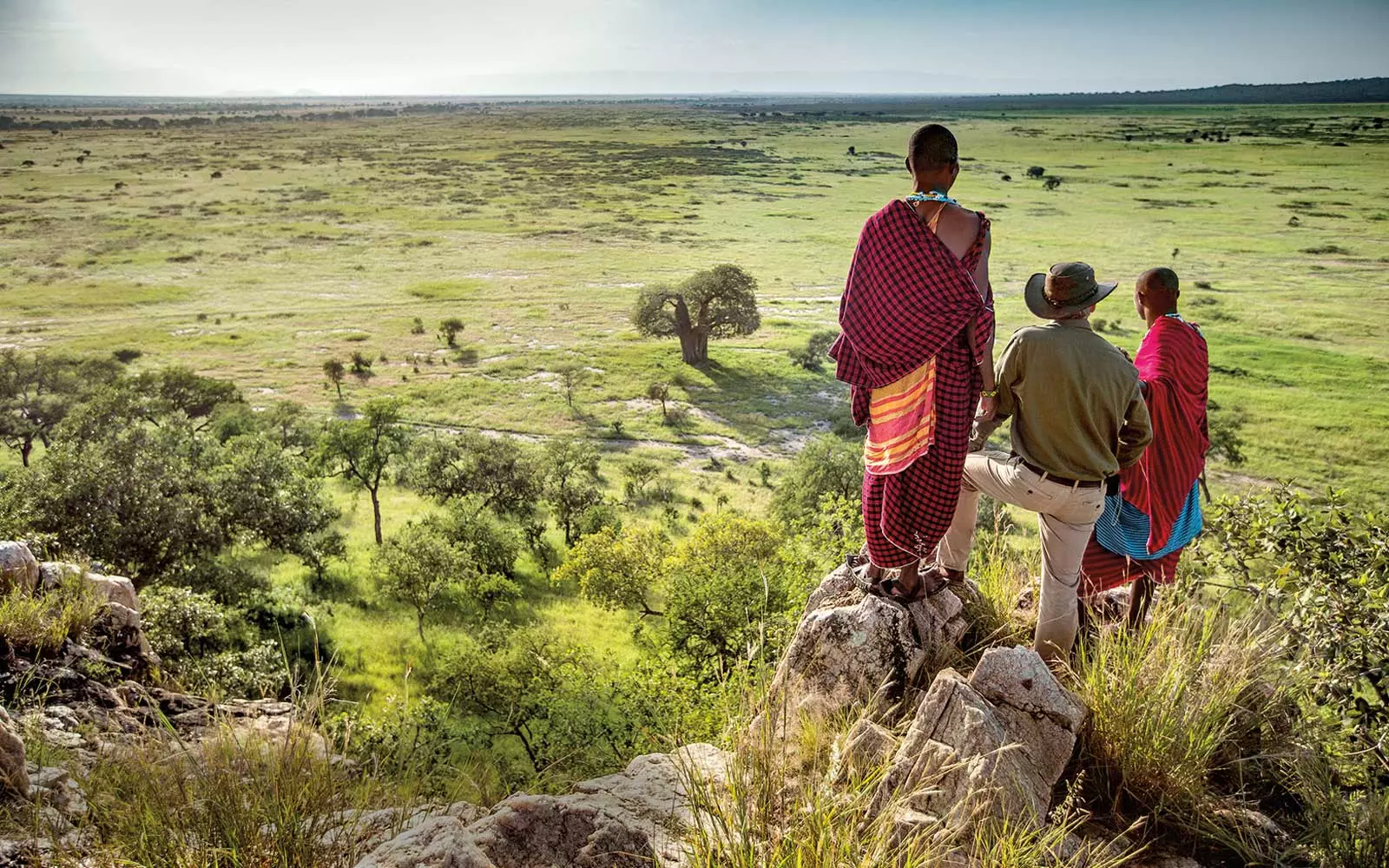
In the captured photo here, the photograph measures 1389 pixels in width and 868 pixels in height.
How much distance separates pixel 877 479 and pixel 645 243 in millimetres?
80632

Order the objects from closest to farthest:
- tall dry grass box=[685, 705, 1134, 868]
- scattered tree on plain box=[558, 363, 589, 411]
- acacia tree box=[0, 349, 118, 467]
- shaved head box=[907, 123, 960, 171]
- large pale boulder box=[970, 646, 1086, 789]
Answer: tall dry grass box=[685, 705, 1134, 868]
large pale boulder box=[970, 646, 1086, 789]
shaved head box=[907, 123, 960, 171]
acacia tree box=[0, 349, 118, 467]
scattered tree on plain box=[558, 363, 589, 411]

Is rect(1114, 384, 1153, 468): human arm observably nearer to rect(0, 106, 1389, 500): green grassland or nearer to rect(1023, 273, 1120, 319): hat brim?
rect(1023, 273, 1120, 319): hat brim

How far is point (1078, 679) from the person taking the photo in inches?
152

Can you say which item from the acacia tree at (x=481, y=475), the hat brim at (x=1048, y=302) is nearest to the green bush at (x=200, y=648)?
the hat brim at (x=1048, y=302)

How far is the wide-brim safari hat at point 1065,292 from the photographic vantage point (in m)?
3.89

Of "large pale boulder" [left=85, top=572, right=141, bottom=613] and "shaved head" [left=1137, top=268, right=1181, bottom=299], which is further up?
"shaved head" [left=1137, top=268, right=1181, bottom=299]

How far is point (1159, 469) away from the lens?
465 centimetres

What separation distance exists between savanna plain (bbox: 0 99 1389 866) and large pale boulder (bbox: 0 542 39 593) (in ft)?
9.20

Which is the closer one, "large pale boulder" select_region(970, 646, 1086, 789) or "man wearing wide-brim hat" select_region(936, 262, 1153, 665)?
"large pale boulder" select_region(970, 646, 1086, 789)

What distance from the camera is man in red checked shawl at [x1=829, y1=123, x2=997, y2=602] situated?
4.11 m

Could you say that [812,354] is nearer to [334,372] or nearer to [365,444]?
[334,372]

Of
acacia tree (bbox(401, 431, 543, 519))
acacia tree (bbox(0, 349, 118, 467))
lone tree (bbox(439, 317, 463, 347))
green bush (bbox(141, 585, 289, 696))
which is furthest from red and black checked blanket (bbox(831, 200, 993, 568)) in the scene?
lone tree (bbox(439, 317, 463, 347))

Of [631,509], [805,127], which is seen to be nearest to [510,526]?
[631,509]

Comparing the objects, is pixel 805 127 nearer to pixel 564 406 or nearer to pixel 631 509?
pixel 564 406
